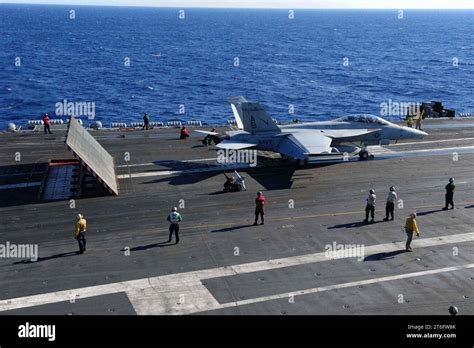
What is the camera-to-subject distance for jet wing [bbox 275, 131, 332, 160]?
35562 mm

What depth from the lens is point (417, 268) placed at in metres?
22.1

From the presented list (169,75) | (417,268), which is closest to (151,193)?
(417,268)

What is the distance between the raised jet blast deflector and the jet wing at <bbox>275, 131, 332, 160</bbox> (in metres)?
11.8

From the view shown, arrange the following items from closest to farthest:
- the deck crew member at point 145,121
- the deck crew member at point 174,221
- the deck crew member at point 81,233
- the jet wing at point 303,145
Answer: the deck crew member at point 81,233 → the deck crew member at point 174,221 → the jet wing at point 303,145 → the deck crew member at point 145,121

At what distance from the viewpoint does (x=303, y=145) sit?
Result: 36.6 meters

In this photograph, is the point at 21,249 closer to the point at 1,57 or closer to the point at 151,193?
the point at 151,193

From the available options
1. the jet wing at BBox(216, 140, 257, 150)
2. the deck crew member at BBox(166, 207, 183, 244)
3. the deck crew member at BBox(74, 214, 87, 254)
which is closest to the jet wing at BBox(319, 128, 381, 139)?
the jet wing at BBox(216, 140, 257, 150)

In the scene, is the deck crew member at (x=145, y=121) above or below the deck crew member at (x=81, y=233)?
above

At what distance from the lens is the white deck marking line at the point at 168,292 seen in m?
18.9

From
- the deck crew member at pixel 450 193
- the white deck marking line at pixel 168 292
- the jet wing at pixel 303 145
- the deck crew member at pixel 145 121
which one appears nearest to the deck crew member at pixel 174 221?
the white deck marking line at pixel 168 292

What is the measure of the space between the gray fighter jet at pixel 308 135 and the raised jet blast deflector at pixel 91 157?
25.9 feet

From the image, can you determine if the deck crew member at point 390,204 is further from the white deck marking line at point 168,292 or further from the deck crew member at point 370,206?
the white deck marking line at point 168,292
